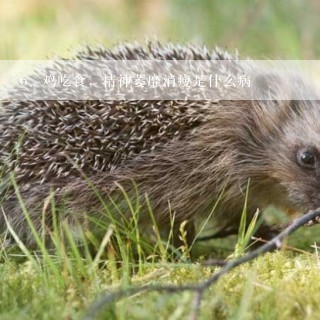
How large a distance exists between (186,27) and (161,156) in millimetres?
4252

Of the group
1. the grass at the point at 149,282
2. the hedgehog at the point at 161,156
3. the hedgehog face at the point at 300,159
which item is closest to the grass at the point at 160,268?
the grass at the point at 149,282

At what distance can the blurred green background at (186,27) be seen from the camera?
24.5 ft

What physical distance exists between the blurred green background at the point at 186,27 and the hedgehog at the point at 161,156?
2.43 meters

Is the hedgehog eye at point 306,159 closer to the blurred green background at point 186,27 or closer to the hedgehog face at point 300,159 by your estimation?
the hedgehog face at point 300,159

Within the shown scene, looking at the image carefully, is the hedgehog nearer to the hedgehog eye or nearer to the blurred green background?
the hedgehog eye

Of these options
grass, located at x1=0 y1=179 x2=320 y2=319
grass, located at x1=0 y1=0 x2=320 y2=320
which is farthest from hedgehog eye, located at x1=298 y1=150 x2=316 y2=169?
grass, located at x1=0 y1=179 x2=320 y2=319

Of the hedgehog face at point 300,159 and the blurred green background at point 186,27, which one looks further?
the blurred green background at point 186,27

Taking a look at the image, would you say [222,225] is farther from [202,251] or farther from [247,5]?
[247,5]

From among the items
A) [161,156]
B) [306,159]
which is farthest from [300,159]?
[161,156]

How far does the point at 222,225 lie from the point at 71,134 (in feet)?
3.59

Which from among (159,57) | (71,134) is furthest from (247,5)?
(71,134)

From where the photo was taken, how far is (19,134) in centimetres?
427

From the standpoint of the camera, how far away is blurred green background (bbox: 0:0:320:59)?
294 inches

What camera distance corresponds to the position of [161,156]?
4.30 m
